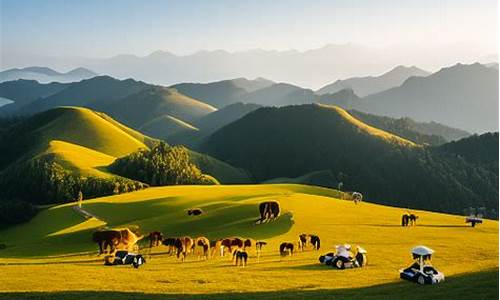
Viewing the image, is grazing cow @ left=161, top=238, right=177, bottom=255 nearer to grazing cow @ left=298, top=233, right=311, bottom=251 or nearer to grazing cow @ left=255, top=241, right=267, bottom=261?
grazing cow @ left=255, top=241, right=267, bottom=261

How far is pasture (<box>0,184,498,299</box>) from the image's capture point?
27.7 meters

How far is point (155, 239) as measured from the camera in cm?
4550

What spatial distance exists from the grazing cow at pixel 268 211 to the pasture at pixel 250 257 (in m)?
0.85

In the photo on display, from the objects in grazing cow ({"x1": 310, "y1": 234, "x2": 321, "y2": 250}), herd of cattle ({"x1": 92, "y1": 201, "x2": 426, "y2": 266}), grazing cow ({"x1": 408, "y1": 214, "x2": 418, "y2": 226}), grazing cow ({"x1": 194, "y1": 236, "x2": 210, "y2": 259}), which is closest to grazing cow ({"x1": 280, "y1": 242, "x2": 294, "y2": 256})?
herd of cattle ({"x1": 92, "y1": 201, "x2": 426, "y2": 266})

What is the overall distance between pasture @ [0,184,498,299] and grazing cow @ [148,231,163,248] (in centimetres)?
65

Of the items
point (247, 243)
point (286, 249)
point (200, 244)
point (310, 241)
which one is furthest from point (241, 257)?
point (310, 241)

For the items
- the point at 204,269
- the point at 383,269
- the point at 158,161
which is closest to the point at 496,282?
the point at 383,269

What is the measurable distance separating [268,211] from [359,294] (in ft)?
84.6

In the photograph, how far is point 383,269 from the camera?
34.3 m

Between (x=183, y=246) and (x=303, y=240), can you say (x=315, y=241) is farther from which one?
(x=183, y=246)

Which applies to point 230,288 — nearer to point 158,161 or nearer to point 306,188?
point 306,188

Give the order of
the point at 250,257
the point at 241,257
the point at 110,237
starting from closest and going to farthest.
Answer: the point at 241,257
the point at 250,257
the point at 110,237

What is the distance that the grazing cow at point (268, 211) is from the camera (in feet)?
171

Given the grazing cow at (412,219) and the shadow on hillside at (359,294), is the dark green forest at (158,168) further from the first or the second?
the shadow on hillside at (359,294)
